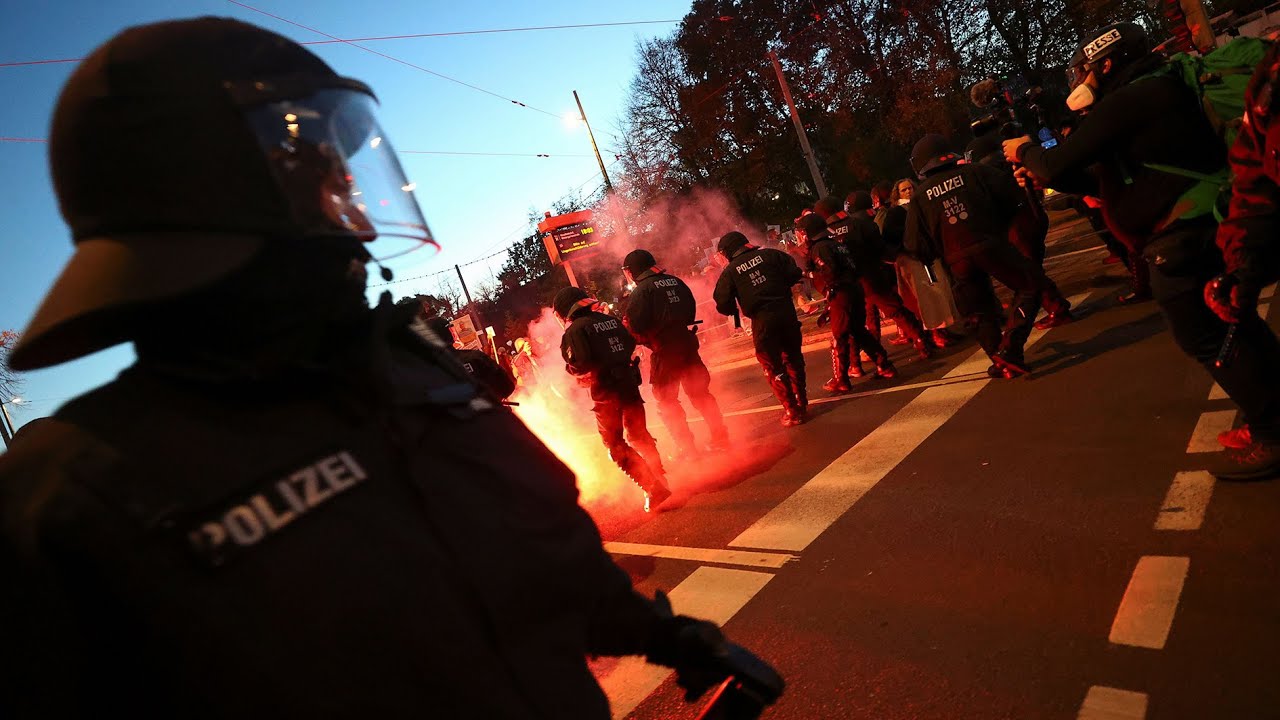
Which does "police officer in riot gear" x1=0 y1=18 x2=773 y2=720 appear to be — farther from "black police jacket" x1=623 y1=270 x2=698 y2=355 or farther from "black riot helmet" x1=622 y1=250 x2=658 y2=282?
"black riot helmet" x1=622 y1=250 x2=658 y2=282

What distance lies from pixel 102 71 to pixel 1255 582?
386 centimetres

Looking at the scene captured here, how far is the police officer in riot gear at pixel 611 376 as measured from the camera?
6180 millimetres

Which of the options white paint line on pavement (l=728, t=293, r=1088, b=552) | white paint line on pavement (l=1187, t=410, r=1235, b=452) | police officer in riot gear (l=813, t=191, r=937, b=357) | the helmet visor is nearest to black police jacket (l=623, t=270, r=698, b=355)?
white paint line on pavement (l=728, t=293, r=1088, b=552)

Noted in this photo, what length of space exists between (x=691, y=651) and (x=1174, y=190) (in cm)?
325

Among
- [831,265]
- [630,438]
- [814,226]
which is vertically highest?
[814,226]

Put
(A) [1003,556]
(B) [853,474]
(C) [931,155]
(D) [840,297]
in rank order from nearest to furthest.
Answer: (A) [1003,556], (B) [853,474], (C) [931,155], (D) [840,297]

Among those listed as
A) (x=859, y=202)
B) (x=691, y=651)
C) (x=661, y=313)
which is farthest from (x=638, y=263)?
(x=691, y=651)

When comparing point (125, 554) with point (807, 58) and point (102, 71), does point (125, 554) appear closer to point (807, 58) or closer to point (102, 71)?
point (102, 71)

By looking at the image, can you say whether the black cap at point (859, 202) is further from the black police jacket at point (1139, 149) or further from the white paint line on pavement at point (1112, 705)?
the white paint line on pavement at point (1112, 705)

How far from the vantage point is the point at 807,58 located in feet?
88.5

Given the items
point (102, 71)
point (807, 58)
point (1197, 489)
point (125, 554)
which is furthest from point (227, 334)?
point (807, 58)

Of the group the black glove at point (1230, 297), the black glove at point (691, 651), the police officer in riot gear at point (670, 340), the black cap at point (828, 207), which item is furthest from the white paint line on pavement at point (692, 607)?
the black cap at point (828, 207)

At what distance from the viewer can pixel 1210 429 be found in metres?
3.93

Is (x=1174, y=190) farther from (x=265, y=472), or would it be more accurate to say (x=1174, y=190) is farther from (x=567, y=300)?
(x=567, y=300)
